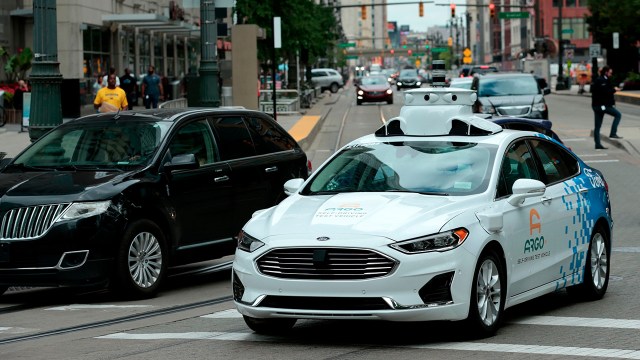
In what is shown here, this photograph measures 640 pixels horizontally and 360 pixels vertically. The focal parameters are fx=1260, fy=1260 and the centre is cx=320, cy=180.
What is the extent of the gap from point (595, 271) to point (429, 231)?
2.79m

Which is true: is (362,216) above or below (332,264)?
above

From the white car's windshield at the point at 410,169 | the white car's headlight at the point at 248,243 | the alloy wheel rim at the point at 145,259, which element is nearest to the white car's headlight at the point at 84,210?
the alloy wheel rim at the point at 145,259

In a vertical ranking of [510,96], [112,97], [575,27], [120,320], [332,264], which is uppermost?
[575,27]

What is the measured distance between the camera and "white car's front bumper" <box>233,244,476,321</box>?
8172 mm

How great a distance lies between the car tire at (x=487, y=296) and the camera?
847 cm

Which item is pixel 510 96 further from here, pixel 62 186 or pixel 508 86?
pixel 62 186

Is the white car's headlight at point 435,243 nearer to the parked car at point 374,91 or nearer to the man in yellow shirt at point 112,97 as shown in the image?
the man in yellow shirt at point 112,97

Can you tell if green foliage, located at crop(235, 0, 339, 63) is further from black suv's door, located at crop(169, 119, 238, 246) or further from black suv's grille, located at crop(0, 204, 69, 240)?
black suv's grille, located at crop(0, 204, 69, 240)

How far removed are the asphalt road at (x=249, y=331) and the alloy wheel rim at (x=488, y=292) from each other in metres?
0.17

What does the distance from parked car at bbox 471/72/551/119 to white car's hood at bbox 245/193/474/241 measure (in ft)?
73.0

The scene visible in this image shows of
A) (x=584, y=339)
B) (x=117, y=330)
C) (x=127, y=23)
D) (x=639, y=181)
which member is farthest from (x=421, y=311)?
(x=127, y=23)

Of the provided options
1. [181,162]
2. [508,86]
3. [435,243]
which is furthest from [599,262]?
[508,86]

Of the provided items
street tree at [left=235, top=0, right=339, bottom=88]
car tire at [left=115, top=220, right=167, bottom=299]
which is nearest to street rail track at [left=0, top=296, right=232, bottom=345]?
car tire at [left=115, top=220, right=167, bottom=299]

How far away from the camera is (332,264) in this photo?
27.2 ft
